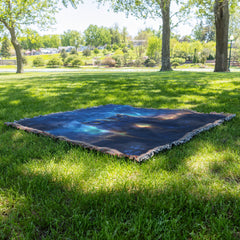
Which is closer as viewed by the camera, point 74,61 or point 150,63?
point 150,63

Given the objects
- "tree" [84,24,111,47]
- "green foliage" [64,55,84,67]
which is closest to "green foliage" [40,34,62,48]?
"tree" [84,24,111,47]

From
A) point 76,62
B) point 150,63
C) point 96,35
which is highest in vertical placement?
point 96,35

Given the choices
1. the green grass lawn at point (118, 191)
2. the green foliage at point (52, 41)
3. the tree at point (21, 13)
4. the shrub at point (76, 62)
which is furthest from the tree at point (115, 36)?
the green grass lawn at point (118, 191)

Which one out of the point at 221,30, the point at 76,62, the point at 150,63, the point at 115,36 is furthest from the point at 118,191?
the point at 115,36

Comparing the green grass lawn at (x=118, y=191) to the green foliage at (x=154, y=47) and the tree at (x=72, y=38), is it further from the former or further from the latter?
the tree at (x=72, y=38)

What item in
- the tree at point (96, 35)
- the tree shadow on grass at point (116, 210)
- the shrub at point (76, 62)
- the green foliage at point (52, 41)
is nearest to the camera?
the tree shadow on grass at point (116, 210)

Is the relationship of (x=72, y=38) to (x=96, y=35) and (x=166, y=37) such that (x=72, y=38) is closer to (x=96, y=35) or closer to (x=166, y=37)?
(x=96, y=35)

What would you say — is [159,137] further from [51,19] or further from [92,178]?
[51,19]

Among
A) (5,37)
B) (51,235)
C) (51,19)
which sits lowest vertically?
(51,235)

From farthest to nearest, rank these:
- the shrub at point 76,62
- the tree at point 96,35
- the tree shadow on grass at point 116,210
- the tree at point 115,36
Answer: the tree at point 115,36 → the tree at point 96,35 → the shrub at point 76,62 → the tree shadow on grass at point 116,210

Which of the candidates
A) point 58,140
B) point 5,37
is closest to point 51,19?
point 5,37

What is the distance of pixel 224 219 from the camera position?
4.71 feet

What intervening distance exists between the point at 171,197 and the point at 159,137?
4.29 feet

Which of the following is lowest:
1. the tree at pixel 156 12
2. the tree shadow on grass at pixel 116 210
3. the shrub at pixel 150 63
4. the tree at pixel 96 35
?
the tree shadow on grass at pixel 116 210
